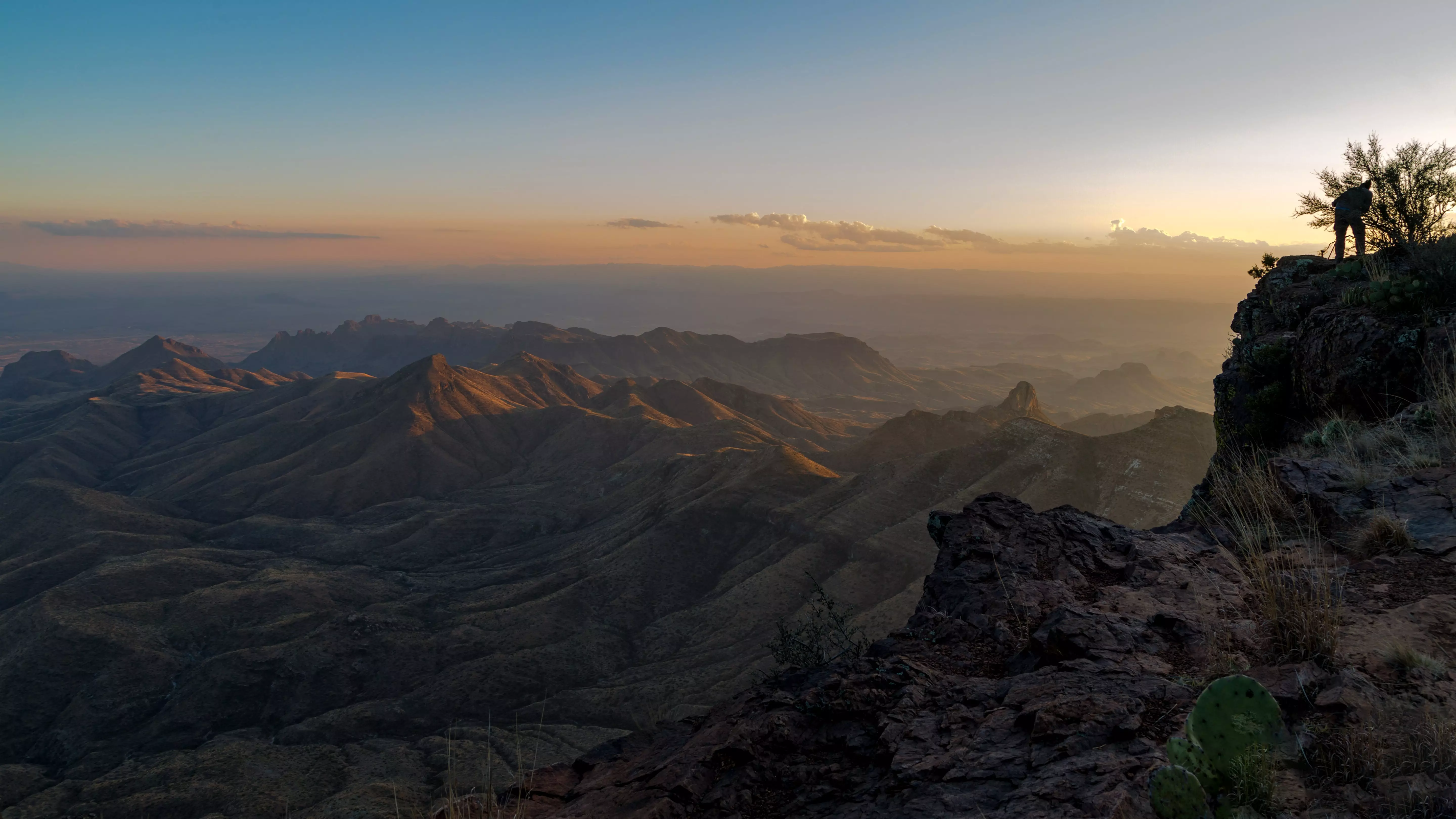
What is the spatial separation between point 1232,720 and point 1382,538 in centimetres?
533

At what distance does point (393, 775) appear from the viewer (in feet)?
142

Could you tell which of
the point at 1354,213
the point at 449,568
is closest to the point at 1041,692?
the point at 1354,213

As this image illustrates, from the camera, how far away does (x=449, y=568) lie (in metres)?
88.1

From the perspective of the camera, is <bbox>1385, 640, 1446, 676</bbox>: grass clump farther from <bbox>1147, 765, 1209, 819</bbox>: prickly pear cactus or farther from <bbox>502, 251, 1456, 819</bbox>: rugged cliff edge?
<bbox>1147, 765, 1209, 819</bbox>: prickly pear cactus

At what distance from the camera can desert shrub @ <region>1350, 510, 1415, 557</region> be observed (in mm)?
7480

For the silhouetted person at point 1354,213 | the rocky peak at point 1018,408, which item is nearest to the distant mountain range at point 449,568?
the rocky peak at point 1018,408

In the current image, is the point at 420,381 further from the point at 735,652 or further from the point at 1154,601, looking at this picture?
the point at 1154,601

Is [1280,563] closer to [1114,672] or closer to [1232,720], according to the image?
[1114,672]

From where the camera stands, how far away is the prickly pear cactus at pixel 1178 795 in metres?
4.05

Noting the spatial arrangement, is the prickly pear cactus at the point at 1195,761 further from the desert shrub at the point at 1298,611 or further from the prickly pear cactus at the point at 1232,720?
the desert shrub at the point at 1298,611

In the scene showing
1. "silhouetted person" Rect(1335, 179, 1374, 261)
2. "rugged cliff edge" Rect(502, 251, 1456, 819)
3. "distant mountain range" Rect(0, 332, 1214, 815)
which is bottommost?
"distant mountain range" Rect(0, 332, 1214, 815)

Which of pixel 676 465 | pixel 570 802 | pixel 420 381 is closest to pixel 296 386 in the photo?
pixel 420 381

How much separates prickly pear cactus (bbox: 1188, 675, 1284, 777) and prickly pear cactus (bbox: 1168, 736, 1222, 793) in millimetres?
30

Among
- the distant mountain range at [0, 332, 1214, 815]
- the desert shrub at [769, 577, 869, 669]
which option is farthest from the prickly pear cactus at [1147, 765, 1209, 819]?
the distant mountain range at [0, 332, 1214, 815]
